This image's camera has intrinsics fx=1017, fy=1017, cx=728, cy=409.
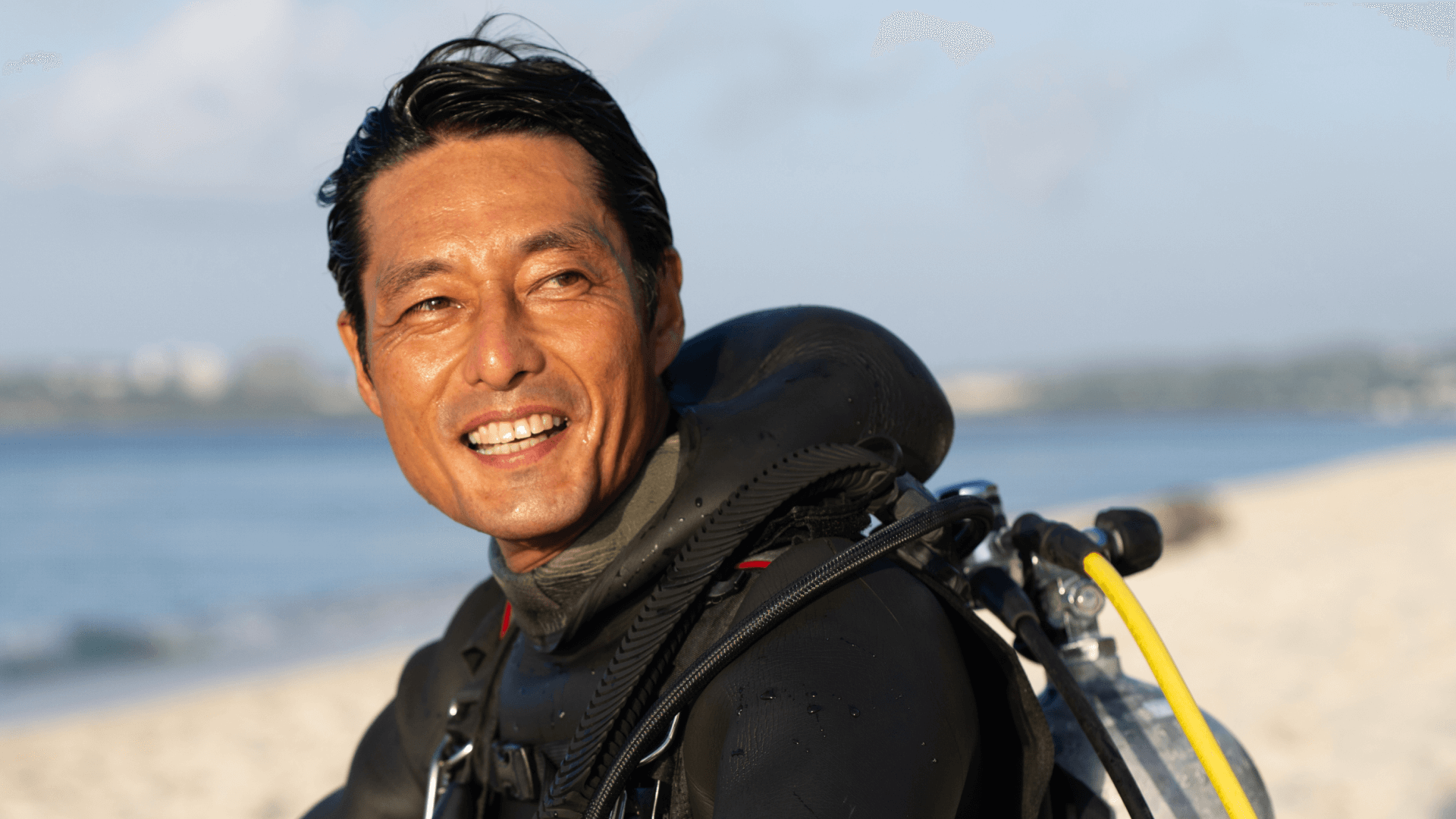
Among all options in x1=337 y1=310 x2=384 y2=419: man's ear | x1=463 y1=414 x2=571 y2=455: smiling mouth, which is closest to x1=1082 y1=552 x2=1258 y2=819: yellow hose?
x1=463 y1=414 x2=571 y2=455: smiling mouth

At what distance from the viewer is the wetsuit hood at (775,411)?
1.46 meters

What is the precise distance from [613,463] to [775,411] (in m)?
0.26

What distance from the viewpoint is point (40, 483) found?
40750 mm

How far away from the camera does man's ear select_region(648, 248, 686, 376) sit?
5.61ft

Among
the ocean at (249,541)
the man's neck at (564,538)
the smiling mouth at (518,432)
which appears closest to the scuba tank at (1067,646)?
the man's neck at (564,538)

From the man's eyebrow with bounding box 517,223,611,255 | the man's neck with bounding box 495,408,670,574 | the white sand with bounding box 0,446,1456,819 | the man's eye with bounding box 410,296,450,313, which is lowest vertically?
the white sand with bounding box 0,446,1456,819

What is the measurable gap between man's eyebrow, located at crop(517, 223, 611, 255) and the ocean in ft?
38.3

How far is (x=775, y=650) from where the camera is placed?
1218mm

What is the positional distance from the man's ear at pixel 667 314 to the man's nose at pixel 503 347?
26 centimetres

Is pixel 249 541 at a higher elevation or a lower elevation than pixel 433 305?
higher

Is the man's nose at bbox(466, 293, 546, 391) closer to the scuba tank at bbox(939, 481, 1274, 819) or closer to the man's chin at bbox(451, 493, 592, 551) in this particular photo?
the man's chin at bbox(451, 493, 592, 551)

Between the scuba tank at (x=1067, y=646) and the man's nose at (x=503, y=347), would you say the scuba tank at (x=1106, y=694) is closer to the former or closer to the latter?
the scuba tank at (x=1067, y=646)

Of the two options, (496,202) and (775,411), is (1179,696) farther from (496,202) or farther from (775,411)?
(496,202)

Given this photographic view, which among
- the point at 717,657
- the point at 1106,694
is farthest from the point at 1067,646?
the point at 717,657
